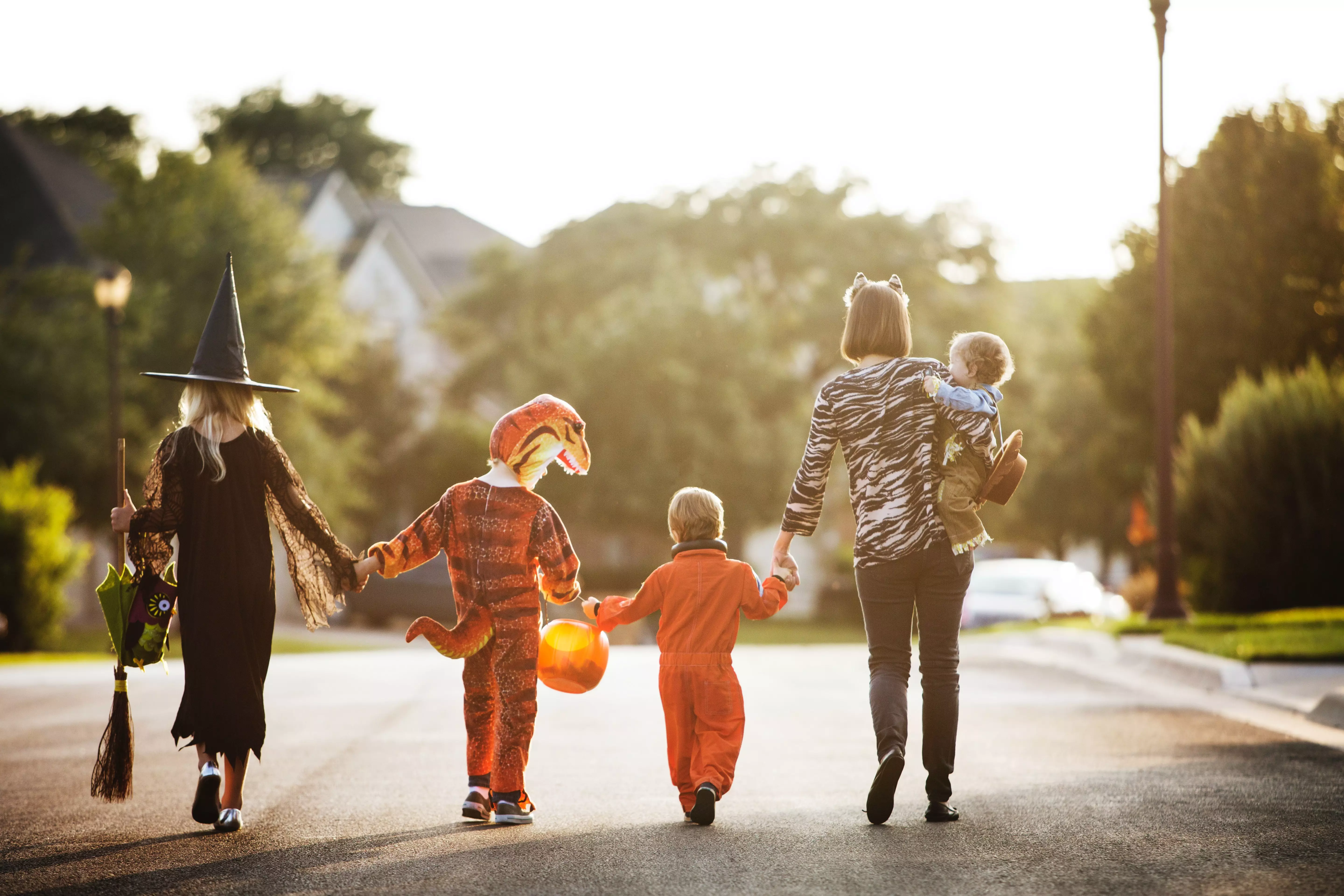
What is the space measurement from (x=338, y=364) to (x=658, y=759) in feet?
79.7

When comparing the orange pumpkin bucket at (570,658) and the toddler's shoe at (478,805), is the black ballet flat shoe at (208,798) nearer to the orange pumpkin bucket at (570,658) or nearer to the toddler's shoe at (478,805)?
the toddler's shoe at (478,805)

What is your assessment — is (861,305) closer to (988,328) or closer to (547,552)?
(547,552)

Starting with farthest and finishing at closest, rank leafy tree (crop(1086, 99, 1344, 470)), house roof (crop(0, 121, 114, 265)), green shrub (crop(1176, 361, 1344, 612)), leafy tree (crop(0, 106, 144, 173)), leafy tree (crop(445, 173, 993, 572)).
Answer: leafy tree (crop(0, 106, 144, 173)), leafy tree (crop(445, 173, 993, 572)), house roof (crop(0, 121, 114, 265)), leafy tree (crop(1086, 99, 1344, 470)), green shrub (crop(1176, 361, 1344, 612))

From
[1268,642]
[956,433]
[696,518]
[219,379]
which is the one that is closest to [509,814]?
[696,518]

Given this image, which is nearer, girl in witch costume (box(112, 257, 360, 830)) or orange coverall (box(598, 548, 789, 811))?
girl in witch costume (box(112, 257, 360, 830))

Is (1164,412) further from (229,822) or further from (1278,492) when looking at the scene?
(229,822)

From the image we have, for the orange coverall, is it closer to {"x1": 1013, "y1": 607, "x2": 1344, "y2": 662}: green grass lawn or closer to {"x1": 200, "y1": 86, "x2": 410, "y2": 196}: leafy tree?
A: {"x1": 1013, "y1": 607, "x2": 1344, "y2": 662}: green grass lawn

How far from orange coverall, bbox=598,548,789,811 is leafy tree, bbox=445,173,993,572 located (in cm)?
2749

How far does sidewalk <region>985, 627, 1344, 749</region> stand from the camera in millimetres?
9609

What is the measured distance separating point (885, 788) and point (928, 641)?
23.1 inches

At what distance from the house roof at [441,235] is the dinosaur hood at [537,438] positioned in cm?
4938

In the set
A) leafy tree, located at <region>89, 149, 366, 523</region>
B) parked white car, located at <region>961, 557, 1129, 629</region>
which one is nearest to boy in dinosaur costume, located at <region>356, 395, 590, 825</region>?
parked white car, located at <region>961, 557, 1129, 629</region>

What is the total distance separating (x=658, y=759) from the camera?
823 cm

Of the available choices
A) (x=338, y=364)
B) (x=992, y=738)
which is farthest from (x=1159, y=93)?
(x=338, y=364)
